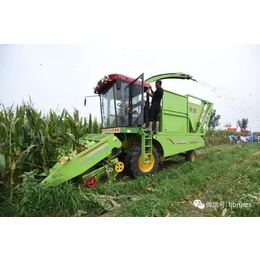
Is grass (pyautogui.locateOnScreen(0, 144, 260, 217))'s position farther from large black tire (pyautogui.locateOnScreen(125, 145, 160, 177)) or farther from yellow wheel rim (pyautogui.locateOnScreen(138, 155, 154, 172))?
yellow wheel rim (pyautogui.locateOnScreen(138, 155, 154, 172))

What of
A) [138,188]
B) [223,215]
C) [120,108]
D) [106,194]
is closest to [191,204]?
[223,215]

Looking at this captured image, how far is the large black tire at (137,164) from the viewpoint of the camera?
3229 mm

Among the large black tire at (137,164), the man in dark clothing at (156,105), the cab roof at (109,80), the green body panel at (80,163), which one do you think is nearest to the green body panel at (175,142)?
the man in dark clothing at (156,105)

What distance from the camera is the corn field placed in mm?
2268

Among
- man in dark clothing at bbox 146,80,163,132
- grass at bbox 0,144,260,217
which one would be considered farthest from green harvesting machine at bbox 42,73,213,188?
grass at bbox 0,144,260,217

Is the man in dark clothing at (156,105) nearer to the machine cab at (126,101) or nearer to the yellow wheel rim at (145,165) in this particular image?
the machine cab at (126,101)

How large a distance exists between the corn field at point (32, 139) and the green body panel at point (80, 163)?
29 centimetres

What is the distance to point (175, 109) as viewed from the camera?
446cm

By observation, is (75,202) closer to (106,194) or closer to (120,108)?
(106,194)

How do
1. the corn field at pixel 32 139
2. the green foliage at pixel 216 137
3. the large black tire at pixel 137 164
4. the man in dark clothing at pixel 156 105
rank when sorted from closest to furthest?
the corn field at pixel 32 139, the large black tire at pixel 137 164, the man in dark clothing at pixel 156 105, the green foliage at pixel 216 137

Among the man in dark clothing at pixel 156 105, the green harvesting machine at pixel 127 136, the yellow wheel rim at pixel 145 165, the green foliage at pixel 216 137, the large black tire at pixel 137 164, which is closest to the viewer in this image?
the green harvesting machine at pixel 127 136

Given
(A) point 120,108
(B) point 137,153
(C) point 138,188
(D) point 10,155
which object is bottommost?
(C) point 138,188

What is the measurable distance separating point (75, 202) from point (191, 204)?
1.61 meters

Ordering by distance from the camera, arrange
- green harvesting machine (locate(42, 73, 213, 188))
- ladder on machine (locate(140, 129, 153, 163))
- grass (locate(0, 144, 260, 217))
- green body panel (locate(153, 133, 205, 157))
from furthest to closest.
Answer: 1. green body panel (locate(153, 133, 205, 157))
2. ladder on machine (locate(140, 129, 153, 163))
3. green harvesting machine (locate(42, 73, 213, 188))
4. grass (locate(0, 144, 260, 217))
